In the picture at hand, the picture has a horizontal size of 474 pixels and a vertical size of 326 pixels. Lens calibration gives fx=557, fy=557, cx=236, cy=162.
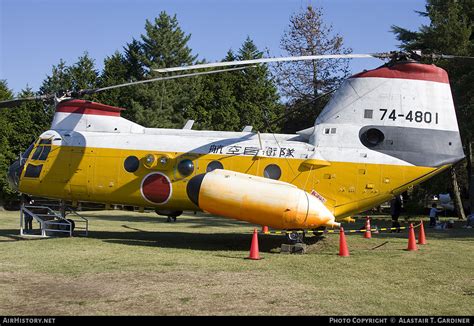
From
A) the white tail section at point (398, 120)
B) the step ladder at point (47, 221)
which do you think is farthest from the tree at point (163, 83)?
the white tail section at point (398, 120)

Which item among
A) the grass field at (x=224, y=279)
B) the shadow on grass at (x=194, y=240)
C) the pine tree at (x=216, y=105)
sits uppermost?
the pine tree at (x=216, y=105)

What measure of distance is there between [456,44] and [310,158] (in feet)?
64.3

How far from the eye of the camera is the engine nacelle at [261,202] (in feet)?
43.5

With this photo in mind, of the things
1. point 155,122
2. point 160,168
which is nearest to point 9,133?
point 155,122

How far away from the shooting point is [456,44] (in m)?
30.3

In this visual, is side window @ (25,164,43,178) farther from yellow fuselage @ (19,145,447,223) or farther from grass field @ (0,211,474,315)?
grass field @ (0,211,474,315)

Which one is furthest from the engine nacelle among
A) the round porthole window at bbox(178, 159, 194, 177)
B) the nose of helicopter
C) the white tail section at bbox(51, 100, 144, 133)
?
the nose of helicopter

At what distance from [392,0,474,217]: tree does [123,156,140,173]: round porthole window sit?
1912 cm

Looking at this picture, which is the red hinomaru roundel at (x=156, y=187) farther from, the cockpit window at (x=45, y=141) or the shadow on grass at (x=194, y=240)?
the cockpit window at (x=45, y=141)

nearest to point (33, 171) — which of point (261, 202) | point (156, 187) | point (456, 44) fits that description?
point (156, 187)

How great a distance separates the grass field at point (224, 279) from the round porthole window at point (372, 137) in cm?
282

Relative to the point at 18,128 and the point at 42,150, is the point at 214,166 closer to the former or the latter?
the point at 42,150

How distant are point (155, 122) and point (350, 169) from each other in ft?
113

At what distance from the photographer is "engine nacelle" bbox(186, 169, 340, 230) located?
1325 centimetres
